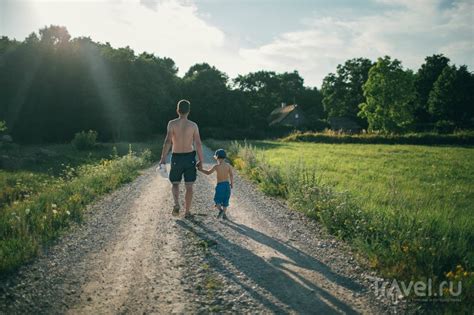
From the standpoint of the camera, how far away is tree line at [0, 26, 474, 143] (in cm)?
4175

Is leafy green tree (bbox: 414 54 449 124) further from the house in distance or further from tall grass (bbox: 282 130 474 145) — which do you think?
tall grass (bbox: 282 130 474 145)

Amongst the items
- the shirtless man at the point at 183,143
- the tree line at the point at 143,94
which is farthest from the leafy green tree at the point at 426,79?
the shirtless man at the point at 183,143

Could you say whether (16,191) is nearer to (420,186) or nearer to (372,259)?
(372,259)

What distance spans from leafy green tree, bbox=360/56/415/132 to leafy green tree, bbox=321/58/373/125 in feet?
60.7

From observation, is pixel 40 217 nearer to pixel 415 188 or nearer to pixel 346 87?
pixel 415 188

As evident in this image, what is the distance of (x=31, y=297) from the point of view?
4.57 meters

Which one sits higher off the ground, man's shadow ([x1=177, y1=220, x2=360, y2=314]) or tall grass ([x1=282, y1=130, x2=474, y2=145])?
tall grass ([x1=282, y1=130, x2=474, y2=145])

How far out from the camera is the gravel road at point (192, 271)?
4.39 metres

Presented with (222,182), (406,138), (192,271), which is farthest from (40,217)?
(406,138)

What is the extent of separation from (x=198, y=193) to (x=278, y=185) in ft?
10.1

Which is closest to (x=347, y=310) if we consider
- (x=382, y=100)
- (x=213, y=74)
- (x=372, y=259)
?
(x=372, y=259)

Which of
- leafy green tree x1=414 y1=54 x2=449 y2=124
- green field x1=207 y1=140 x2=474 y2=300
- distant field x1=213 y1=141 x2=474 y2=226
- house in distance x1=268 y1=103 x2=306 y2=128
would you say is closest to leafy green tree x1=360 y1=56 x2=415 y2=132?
leafy green tree x1=414 y1=54 x2=449 y2=124

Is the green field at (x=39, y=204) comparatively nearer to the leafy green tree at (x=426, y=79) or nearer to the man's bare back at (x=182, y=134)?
the man's bare back at (x=182, y=134)

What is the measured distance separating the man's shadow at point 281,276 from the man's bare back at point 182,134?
219 centimetres
